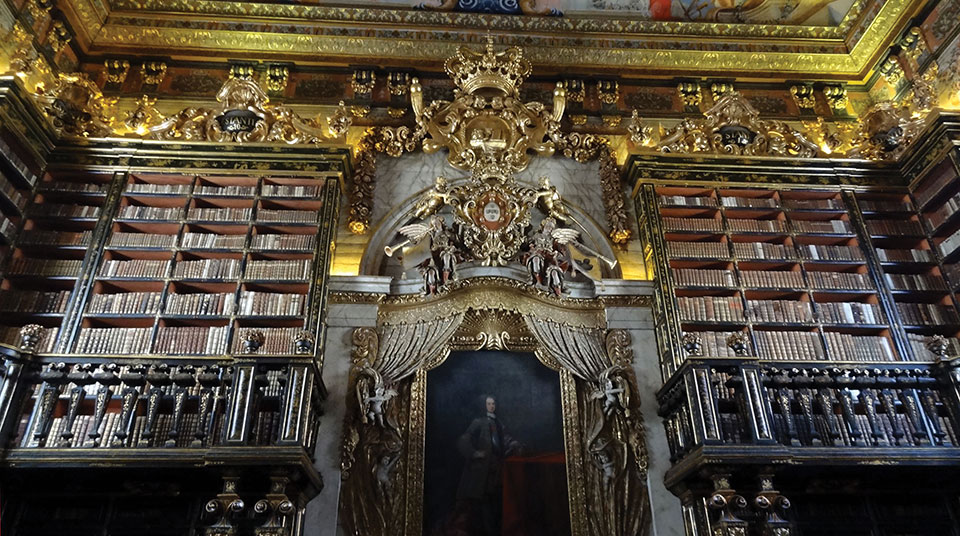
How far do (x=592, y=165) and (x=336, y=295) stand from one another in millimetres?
3536

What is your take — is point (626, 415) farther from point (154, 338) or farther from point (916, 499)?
point (154, 338)

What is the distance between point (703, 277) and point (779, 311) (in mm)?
832

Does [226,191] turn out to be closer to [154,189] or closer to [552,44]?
[154,189]

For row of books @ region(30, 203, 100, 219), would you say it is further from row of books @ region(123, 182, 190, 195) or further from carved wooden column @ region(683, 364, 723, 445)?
carved wooden column @ region(683, 364, 723, 445)

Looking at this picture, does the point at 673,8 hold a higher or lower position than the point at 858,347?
higher

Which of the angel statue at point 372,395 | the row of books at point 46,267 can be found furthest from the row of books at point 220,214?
the angel statue at point 372,395

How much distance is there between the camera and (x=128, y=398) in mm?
5746

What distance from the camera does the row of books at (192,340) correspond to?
6.57 meters

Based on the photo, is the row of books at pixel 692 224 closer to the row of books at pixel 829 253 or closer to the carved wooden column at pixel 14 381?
the row of books at pixel 829 253

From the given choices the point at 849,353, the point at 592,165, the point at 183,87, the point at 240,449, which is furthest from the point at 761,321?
the point at 183,87

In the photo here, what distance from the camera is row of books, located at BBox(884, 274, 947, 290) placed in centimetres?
738

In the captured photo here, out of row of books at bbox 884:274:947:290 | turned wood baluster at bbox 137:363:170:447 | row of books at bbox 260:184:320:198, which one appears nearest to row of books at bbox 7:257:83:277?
turned wood baluster at bbox 137:363:170:447

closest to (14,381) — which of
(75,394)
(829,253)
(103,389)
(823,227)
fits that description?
(75,394)

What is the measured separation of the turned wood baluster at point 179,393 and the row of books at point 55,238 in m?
2.11
